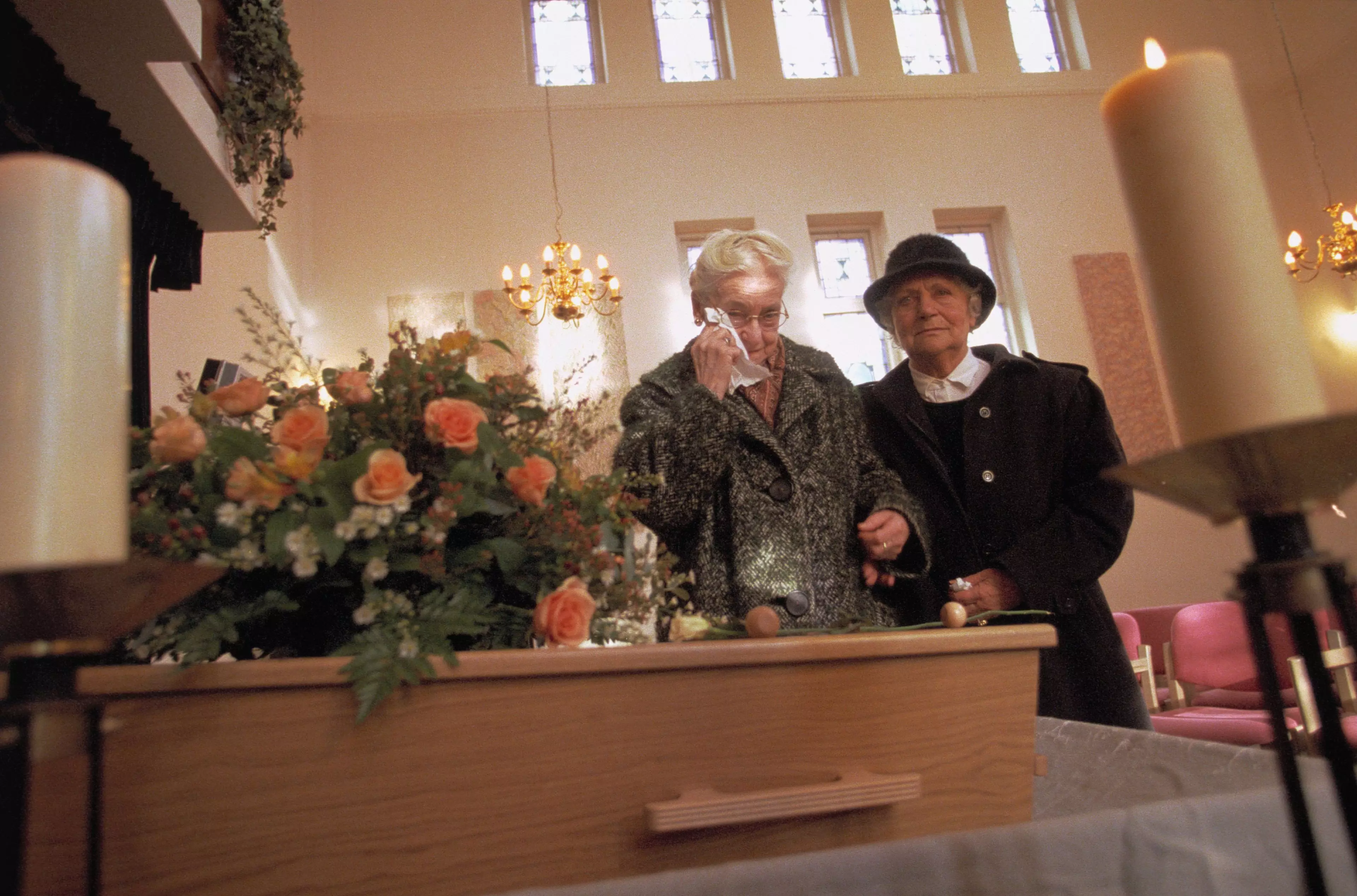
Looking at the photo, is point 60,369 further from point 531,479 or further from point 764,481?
point 764,481

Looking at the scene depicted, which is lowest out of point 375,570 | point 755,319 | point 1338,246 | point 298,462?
point 375,570

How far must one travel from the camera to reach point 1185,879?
67 cm

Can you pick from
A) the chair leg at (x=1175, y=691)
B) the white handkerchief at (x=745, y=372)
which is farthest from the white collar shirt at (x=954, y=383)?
the chair leg at (x=1175, y=691)

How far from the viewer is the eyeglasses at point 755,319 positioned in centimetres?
183

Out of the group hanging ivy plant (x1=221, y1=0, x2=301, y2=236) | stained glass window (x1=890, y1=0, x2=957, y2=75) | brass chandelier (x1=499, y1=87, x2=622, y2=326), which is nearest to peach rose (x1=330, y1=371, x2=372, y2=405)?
hanging ivy plant (x1=221, y1=0, x2=301, y2=236)

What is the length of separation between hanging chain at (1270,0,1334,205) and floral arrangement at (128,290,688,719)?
8729 mm

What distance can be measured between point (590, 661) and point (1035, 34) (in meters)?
8.91

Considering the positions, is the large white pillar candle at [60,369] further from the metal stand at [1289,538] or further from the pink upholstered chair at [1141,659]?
the pink upholstered chair at [1141,659]

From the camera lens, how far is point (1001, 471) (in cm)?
187

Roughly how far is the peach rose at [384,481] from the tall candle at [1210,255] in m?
0.67

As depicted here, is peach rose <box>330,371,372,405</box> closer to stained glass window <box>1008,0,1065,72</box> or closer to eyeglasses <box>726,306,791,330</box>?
eyeglasses <box>726,306,791,330</box>

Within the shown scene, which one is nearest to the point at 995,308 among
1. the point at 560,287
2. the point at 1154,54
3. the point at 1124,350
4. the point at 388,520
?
the point at 1124,350

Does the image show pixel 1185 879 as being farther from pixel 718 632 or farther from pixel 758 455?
pixel 758 455

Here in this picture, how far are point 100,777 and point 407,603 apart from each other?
0.52 m
